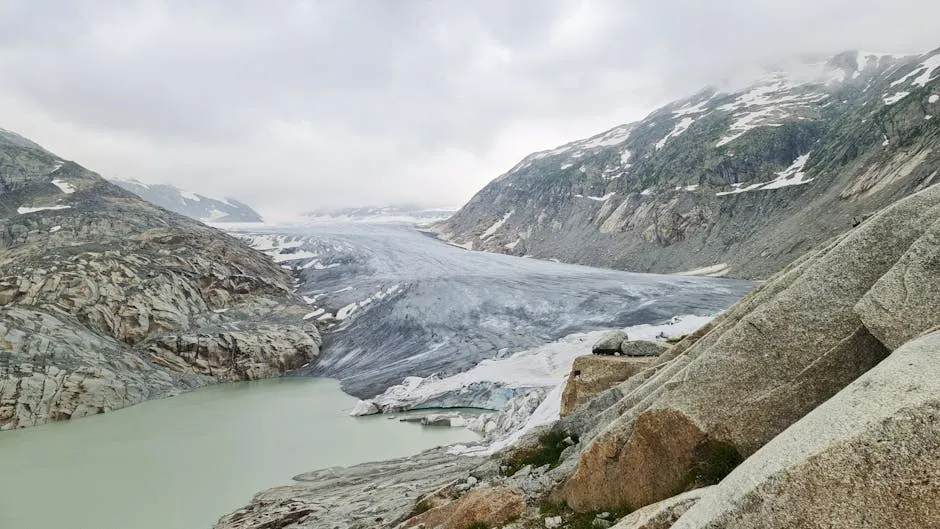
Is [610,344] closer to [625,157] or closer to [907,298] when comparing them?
[907,298]

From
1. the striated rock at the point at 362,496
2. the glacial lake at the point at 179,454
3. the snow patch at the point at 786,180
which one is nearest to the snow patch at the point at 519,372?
the glacial lake at the point at 179,454

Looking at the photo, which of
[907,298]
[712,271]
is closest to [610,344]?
[907,298]

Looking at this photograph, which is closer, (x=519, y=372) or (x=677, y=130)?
(x=519, y=372)

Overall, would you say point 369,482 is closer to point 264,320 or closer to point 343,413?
point 343,413

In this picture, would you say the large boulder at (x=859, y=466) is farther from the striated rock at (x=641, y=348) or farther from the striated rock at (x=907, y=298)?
the striated rock at (x=641, y=348)

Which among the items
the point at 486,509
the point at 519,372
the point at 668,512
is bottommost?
the point at 519,372

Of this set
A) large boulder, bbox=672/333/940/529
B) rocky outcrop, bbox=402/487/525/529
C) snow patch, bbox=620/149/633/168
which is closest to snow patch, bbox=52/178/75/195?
rocky outcrop, bbox=402/487/525/529

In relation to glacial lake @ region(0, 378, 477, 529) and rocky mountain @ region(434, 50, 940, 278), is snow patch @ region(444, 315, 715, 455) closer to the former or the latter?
glacial lake @ region(0, 378, 477, 529)
